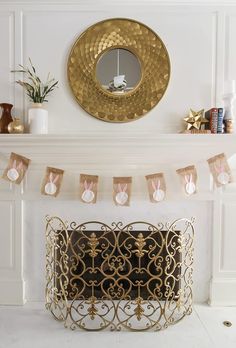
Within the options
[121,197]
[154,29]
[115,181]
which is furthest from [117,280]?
[154,29]

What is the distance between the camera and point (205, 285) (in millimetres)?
2105

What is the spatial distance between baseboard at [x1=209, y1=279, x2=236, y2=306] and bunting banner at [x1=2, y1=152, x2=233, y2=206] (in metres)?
0.71

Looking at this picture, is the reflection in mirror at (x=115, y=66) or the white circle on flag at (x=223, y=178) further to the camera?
→ the reflection in mirror at (x=115, y=66)

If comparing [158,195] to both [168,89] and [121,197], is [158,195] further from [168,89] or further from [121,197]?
[168,89]

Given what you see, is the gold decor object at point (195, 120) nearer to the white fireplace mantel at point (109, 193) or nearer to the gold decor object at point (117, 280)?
the white fireplace mantel at point (109, 193)

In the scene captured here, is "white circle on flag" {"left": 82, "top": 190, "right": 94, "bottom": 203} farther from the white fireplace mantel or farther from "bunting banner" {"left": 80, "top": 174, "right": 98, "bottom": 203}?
the white fireplace mantel

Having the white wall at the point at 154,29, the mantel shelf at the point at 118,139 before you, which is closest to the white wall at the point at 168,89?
the white wall at the point at 154,29

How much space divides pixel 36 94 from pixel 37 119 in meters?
0.18

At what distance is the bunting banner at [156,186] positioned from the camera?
1947mm

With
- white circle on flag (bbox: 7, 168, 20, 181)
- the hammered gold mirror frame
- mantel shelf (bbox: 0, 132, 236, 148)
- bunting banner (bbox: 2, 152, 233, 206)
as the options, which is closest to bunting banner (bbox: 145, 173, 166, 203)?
bunting banner (bbox: 2, 152, 233, 206)

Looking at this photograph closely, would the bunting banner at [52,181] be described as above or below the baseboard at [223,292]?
above

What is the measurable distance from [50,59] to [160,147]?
102 centimetres

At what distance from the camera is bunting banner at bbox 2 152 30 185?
76.7 inches

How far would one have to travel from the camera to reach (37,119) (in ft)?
6.43
